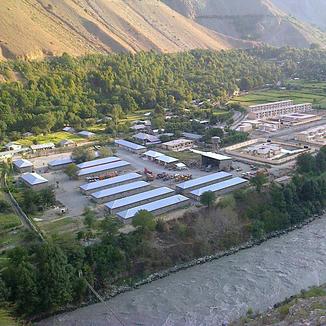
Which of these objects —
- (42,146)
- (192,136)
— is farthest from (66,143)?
(192,136)

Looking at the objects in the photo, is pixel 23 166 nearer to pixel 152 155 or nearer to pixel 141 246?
pixel 152 155

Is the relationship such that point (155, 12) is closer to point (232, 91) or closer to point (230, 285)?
point (232, 91)

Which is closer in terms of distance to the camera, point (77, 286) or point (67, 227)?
point (77, 286)

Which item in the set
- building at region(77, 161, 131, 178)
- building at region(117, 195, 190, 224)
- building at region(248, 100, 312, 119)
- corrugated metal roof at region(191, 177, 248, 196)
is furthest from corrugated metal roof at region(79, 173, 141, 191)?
building at region(248, 100, 312, 119)

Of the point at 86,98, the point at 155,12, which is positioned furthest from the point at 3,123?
the point at 155,12

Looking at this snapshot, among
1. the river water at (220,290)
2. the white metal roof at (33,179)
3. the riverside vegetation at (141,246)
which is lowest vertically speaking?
the river water at (220,290)

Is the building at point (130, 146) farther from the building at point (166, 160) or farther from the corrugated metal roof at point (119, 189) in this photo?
the corrugated metal roof at point (119, 189)

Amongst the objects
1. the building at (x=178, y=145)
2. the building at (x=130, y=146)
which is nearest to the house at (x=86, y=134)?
the building at (x=130, y=146)
